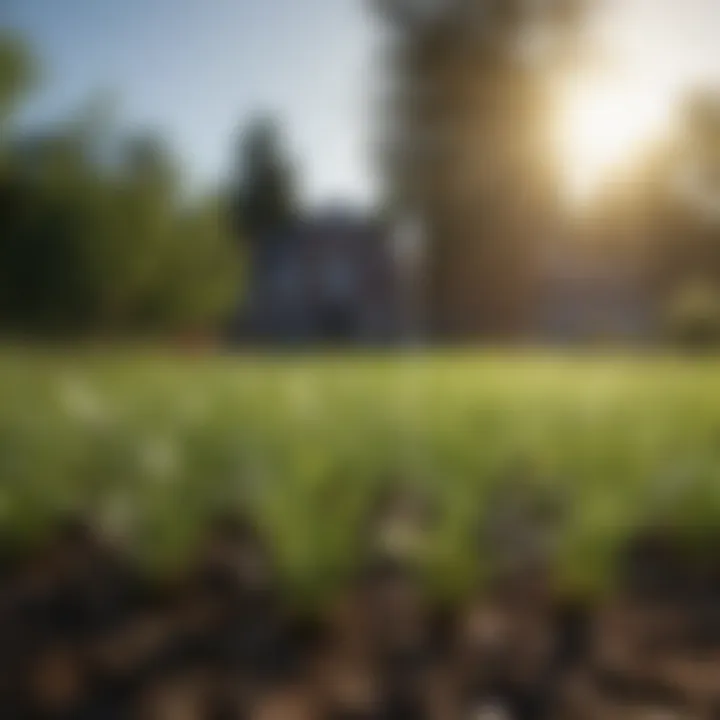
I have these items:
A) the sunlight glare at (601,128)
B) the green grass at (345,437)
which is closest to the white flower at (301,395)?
the green grass at (345,437)

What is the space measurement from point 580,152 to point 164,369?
0.33 metres

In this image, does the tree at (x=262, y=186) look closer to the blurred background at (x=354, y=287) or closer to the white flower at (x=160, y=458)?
the blurred background at (x=354, y=287)

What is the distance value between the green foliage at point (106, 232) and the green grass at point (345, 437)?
4 centimetres

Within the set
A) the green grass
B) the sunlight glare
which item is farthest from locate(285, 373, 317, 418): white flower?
the sunlight glare

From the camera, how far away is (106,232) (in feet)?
1.95

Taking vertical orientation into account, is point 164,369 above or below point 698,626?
above

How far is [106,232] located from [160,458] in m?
0.16

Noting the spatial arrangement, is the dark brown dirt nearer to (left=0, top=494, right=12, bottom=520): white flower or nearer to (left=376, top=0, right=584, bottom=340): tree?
(left=0, top=494, right=12, bottom=520): white flower

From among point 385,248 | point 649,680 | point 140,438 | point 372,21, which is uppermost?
point 372,21

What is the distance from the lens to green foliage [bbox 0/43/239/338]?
23.5 inches

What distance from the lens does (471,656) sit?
1.78 feet

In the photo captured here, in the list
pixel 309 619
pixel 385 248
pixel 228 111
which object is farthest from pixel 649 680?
pixel 228 111

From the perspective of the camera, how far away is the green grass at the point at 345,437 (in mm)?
607

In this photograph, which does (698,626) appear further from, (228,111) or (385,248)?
(228,111)
